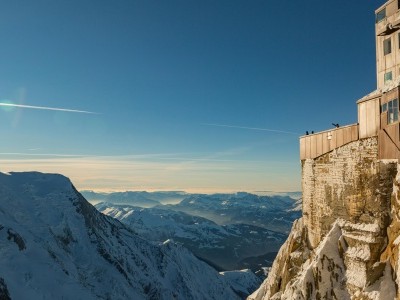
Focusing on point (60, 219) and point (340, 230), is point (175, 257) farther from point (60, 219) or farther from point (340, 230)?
point (340, 230)

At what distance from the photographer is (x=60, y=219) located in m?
129

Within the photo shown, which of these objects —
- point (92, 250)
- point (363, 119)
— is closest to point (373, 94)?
point (363, 119)

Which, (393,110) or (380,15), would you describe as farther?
(380,15)

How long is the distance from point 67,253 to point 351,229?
110 m

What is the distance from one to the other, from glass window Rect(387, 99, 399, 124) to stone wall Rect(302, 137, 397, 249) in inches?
68.2

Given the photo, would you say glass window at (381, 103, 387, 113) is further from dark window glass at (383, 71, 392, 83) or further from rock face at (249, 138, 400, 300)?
dark window glass at (383, 71, 392, 83)

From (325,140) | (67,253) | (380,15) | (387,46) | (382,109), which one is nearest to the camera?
(382,109)

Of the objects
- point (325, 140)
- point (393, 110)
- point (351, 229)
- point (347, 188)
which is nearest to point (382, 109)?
point (393, 110)

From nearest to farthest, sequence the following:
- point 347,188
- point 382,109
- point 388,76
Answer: point 382,109 < point 347,188 < point 388,76

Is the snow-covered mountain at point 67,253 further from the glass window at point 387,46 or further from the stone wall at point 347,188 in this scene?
the glass window at point 387,46

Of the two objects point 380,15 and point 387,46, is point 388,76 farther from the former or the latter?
point 380,15

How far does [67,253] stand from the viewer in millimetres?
115625

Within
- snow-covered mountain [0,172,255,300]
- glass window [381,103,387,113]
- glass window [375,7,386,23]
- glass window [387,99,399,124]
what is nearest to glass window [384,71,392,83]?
glass window [375,7,386,23]

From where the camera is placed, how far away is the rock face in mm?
18653
